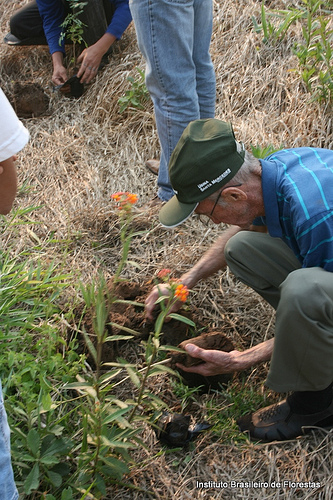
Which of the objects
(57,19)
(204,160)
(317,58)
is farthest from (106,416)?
(57,19)

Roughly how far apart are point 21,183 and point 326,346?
2.53 meters

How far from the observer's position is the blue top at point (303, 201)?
5.69 feet

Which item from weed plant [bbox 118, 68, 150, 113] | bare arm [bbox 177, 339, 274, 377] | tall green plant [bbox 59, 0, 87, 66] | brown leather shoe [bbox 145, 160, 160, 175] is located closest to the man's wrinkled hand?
bare arm [bbox 177, 339, 274, 377]

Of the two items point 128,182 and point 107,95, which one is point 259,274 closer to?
point 128,182

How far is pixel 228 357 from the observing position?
6.62 feet

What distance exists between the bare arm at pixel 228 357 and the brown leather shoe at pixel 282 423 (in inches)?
8.2

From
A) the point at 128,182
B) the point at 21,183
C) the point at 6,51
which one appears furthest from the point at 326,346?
the point at 6,51

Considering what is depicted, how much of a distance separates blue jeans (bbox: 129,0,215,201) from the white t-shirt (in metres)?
1.50

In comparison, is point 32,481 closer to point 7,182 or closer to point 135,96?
point 7,182

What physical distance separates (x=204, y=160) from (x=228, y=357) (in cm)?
78

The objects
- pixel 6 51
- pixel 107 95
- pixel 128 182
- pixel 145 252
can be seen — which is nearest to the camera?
pixel 145 252

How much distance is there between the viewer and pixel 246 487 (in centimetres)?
190

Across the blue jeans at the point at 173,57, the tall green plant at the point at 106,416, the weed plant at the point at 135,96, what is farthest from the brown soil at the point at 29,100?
the tall green plant at the point at 106,416

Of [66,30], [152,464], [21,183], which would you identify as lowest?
[152,464]
